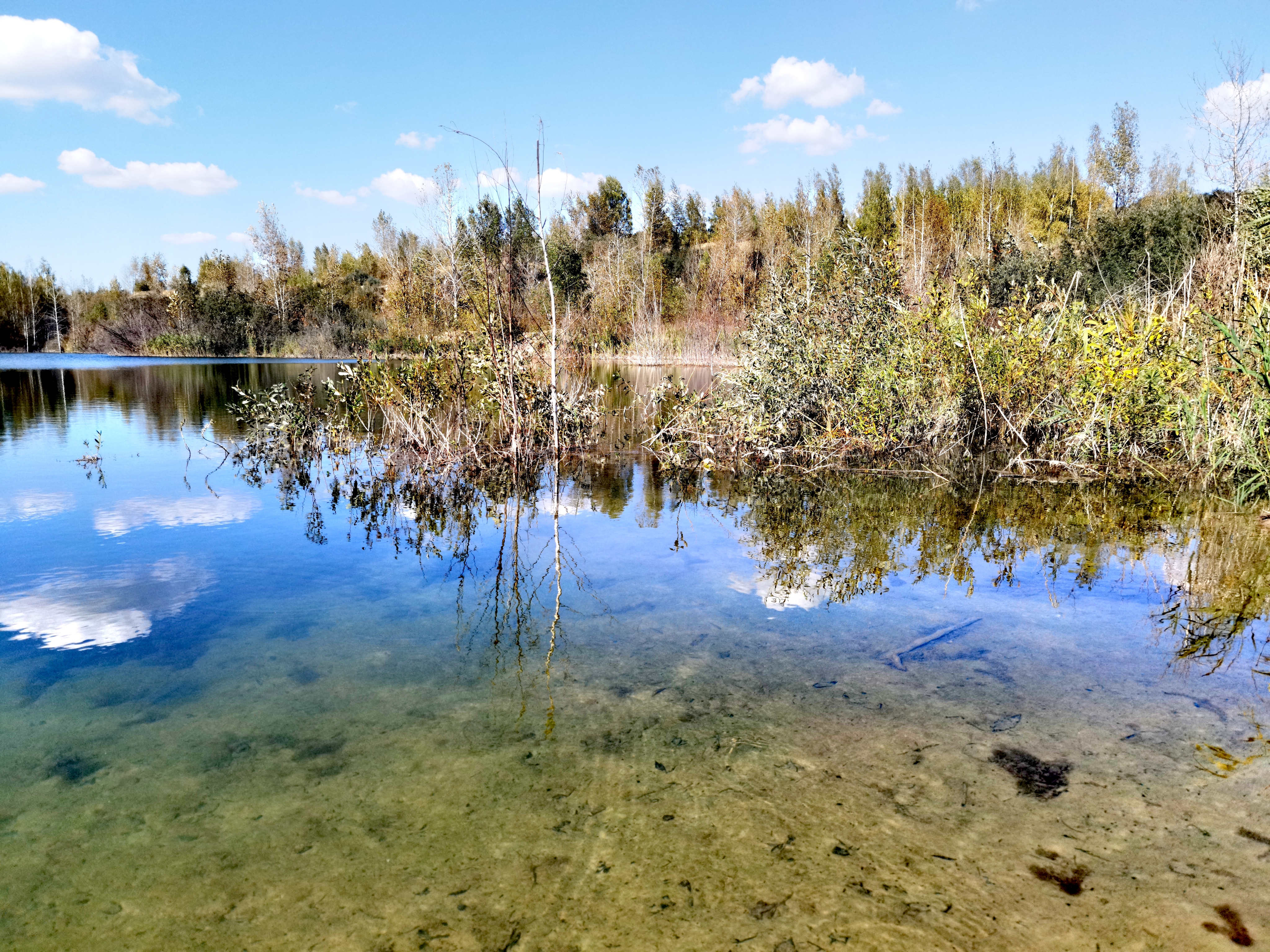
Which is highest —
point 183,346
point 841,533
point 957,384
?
point 183,346

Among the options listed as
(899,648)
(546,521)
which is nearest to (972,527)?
(899,648)

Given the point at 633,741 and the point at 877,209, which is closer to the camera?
the point at 633,741

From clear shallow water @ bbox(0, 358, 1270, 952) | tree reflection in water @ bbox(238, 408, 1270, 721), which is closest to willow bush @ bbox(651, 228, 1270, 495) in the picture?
tree reflection in water @ bbox(238, 408, 1270, 721)

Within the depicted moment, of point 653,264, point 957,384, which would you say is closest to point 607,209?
point 653,264

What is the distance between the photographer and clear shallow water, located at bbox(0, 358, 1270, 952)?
1986 mm

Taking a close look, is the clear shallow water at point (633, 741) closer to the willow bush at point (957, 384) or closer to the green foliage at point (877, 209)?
the willow bush at point (957, 384)

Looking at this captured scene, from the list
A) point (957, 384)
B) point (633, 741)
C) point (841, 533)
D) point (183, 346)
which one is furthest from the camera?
point (183, 346)

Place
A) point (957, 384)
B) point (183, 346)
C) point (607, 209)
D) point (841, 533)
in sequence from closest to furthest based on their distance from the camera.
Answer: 1. point (841, 533)
2. point (957, 384)
3. point (183, 346)
4. point (607, 209)

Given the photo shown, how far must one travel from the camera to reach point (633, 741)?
2.84 m

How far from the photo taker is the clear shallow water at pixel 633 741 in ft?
6.52

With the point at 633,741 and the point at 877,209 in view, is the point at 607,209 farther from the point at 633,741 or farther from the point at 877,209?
the point at 633,741

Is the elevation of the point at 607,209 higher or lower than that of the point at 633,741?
higher

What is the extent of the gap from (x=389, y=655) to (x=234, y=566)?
202cm

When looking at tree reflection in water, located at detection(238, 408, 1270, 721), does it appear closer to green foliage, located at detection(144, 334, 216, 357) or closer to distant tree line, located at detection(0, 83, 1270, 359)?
distant tree line, located at detection(0, 83, 1270, 359)
